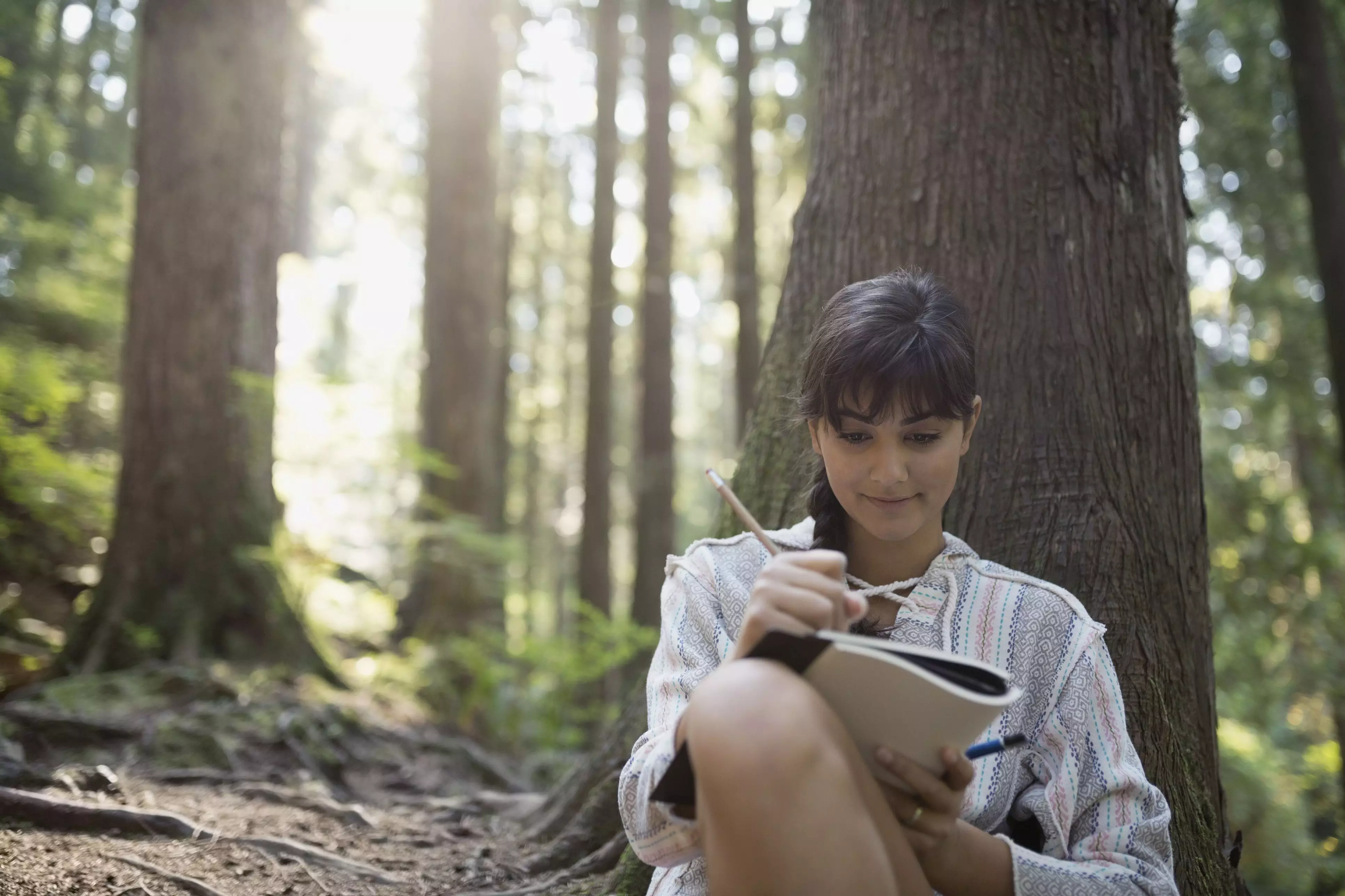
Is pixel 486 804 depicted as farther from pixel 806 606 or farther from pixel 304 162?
pixel 304 162

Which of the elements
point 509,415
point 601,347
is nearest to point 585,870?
point 601,347

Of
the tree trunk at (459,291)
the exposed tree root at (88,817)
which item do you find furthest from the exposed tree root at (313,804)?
the tree trunk at (459,291)

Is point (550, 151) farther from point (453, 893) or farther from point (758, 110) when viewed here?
point (453, 893)

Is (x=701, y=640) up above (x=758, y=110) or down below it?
below

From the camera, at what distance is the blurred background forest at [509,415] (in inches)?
254

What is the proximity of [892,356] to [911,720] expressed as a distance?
728mm

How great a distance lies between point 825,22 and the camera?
326cm

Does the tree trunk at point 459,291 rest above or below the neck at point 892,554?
above

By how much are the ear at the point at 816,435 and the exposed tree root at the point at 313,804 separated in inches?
99.2

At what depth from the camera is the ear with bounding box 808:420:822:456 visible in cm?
207

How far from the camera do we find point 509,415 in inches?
600

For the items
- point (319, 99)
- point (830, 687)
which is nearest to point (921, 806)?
point (830, 687)

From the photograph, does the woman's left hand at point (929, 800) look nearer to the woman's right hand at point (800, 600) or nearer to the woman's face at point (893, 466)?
the woman's right hand at point (800, 600)

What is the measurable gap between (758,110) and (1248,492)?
8133 mm
